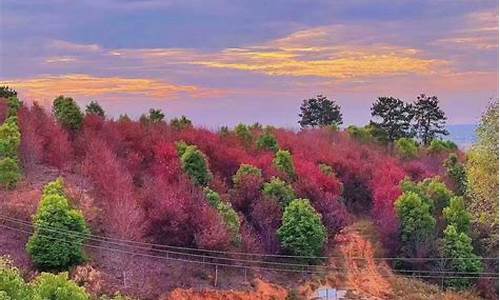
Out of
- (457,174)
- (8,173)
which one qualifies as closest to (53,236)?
(8,173)

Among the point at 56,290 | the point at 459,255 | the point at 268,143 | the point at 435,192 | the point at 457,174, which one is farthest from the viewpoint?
the point at 268,143

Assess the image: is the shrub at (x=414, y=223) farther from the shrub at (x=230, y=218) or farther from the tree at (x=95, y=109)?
the tree at (x=95, y=109)

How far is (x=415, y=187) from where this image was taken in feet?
51.3

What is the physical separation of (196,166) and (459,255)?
17.5 ft

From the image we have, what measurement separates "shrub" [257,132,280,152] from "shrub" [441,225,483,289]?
6.10 meters

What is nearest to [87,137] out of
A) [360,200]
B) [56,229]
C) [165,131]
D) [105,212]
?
[165,131]

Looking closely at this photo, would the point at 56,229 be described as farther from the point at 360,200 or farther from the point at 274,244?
the point at 360,200

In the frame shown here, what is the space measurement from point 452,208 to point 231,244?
460 cm

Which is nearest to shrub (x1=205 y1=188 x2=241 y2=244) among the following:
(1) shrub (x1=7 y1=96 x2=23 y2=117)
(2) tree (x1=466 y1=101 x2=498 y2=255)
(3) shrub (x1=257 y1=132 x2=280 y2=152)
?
(2) tree (x1=466 y1=101 x2=498 y2=255)

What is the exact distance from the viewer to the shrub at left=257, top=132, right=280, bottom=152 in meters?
18.9

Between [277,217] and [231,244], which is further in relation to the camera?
[277,217]

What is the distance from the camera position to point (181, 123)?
19172mm

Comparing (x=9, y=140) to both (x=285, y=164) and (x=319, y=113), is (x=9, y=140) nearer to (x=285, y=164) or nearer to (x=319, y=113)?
(x=285, y=164)

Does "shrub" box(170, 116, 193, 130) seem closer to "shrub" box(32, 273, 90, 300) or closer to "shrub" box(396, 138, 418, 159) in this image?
"shrub" box(396, 138, 418, 159)
